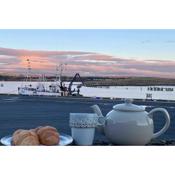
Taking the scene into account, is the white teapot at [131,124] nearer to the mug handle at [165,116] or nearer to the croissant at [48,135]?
the mug handle at [165,116]

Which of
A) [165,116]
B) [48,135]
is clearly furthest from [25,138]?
[165,116]

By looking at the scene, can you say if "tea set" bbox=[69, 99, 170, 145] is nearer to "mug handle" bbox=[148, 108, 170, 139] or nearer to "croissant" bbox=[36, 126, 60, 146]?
"mug handle" bbox=[148, 108, 170, 139]

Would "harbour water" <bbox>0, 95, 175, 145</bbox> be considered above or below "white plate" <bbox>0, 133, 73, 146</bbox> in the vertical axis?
above

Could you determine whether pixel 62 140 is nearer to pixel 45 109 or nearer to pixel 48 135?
pixel 48 135

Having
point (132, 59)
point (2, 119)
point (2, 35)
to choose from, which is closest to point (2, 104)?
point (2, 119)

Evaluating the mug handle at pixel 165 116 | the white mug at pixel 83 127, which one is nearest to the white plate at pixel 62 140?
the white mug at pixel 83 127

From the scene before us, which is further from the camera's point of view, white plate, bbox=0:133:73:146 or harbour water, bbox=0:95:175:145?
harbour water, bbox=0:95:175:145

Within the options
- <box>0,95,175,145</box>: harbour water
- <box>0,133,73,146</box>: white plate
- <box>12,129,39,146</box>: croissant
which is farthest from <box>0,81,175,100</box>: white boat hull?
<box>12,129,39,146</box>: croissant
